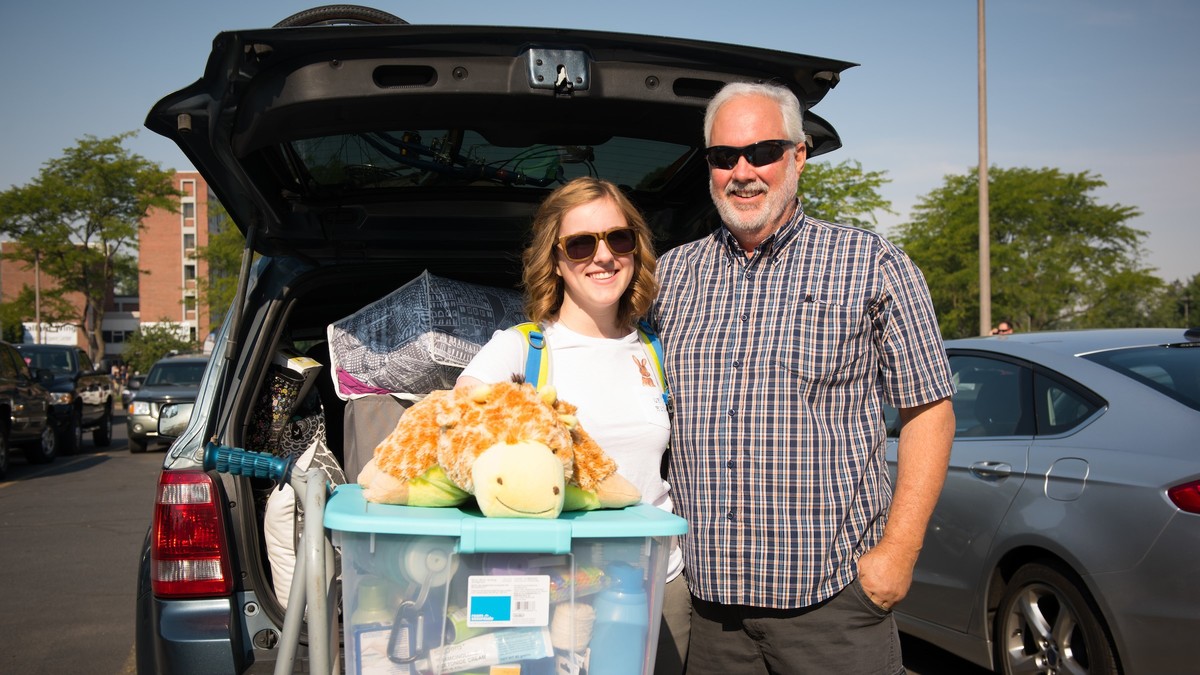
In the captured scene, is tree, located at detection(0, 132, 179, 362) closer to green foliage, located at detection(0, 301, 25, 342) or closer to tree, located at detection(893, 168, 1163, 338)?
green foliage, located at detection(0, 301, 25, 342)

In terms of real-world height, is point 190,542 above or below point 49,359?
below

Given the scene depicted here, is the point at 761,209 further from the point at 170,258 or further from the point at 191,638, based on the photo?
the point at 170,258

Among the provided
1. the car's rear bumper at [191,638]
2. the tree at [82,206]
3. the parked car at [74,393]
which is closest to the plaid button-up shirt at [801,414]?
the car's rear bumper at [191,638]

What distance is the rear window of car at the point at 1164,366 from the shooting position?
3.68 meters

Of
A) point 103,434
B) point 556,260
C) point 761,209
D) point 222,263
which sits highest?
point 222,263

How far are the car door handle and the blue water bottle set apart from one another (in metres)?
2.89

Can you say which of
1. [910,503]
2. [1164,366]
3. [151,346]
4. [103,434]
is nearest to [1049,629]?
[1164,366]

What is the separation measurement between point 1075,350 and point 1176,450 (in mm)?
918

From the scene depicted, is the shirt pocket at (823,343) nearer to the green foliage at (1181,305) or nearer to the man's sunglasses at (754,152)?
the man's sunglasses at (754,152)

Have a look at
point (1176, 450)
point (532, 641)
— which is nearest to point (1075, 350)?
point (1176, 450)

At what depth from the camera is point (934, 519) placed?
4.42 metres

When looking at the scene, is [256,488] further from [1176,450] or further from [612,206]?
[1176,450]

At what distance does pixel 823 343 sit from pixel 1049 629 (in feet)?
7.78

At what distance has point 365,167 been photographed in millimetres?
2930
